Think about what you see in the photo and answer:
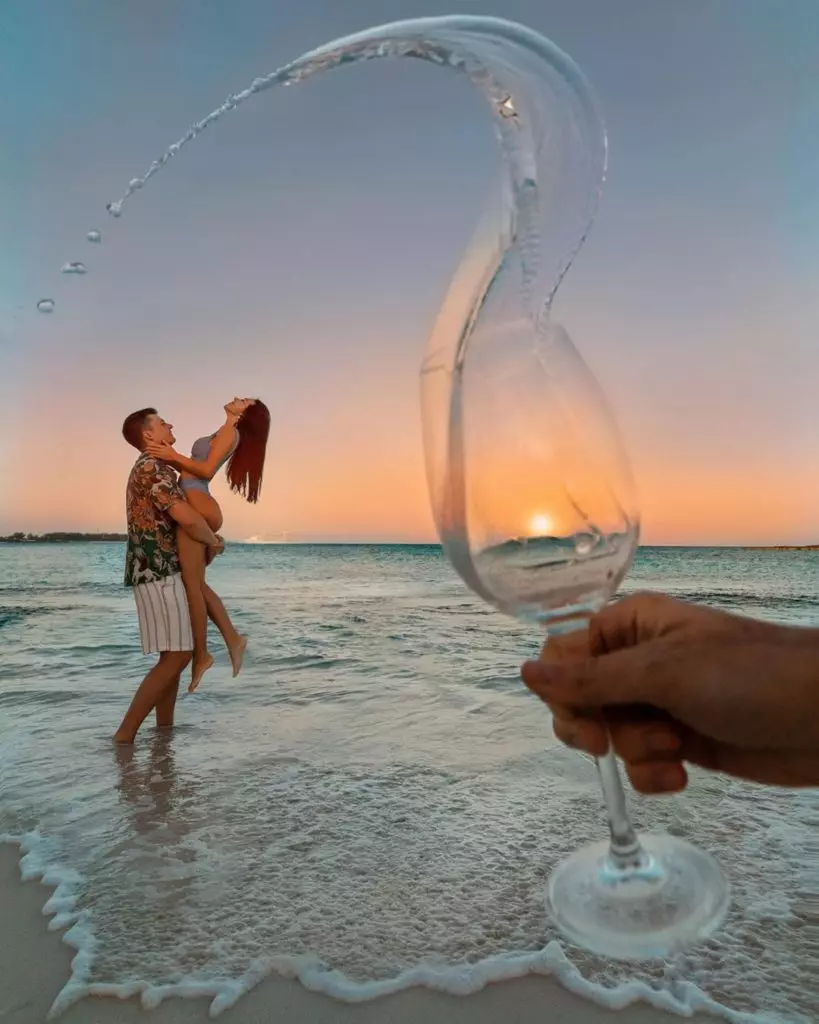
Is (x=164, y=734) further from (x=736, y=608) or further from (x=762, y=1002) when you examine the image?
(x=736, y=608)

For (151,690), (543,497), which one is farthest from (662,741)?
(151,690)

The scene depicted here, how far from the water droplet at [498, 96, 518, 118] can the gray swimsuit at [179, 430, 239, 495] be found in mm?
3836

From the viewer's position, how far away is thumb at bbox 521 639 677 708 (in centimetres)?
120

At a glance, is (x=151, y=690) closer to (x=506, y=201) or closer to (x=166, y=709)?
(x=166, y=709)

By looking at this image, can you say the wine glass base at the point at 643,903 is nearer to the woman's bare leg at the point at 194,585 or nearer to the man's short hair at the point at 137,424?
the woman's bare leg at the point at 194,585

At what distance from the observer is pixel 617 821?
135cm

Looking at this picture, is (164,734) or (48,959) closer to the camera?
(48,959)

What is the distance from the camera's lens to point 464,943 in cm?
200

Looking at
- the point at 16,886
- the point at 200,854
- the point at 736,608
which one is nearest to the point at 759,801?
the point at 200,854

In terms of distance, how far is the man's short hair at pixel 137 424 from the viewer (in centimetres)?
464

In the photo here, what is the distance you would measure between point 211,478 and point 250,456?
554 mm

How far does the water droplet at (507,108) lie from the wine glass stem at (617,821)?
3.43 feet

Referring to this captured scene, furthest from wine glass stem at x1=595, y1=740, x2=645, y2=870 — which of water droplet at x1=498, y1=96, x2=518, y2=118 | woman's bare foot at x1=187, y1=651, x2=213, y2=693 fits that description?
woman's bare foot at x1=187, y1=651, x2=213, y2=693

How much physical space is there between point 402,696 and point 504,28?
472cm
